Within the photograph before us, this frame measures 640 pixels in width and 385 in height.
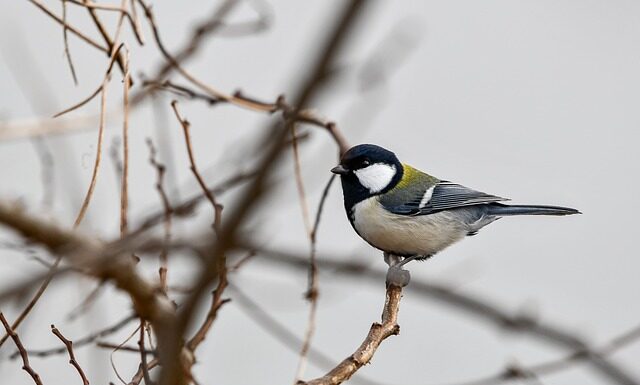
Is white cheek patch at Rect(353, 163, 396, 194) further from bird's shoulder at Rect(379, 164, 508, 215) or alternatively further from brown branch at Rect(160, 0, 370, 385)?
brown branch at Rect(160, 0, 370, 385)

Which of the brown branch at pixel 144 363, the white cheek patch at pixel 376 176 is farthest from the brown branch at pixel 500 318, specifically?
the white cheek patch at pixel 376 176

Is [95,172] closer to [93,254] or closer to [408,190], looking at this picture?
[93,254]

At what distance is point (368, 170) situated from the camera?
2.46 m

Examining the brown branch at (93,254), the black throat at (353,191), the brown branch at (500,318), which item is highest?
the black throat at (353,191)

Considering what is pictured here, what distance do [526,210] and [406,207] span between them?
1.09 feet

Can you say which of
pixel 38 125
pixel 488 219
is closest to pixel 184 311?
pixel 38 125

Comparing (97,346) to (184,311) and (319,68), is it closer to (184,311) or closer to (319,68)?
(184,311)

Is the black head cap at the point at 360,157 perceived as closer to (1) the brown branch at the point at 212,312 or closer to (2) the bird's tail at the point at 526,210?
(2) the bird's tail at the point at 526,210

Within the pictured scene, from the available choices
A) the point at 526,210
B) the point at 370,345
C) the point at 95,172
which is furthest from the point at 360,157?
the point at 95,172

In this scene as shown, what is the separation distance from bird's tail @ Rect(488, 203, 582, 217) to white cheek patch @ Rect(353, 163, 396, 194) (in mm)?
312

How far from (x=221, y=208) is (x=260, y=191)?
92cm

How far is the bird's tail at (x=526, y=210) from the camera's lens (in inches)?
94.7

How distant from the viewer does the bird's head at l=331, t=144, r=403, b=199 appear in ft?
7.84

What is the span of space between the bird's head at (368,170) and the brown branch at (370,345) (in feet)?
2.54
